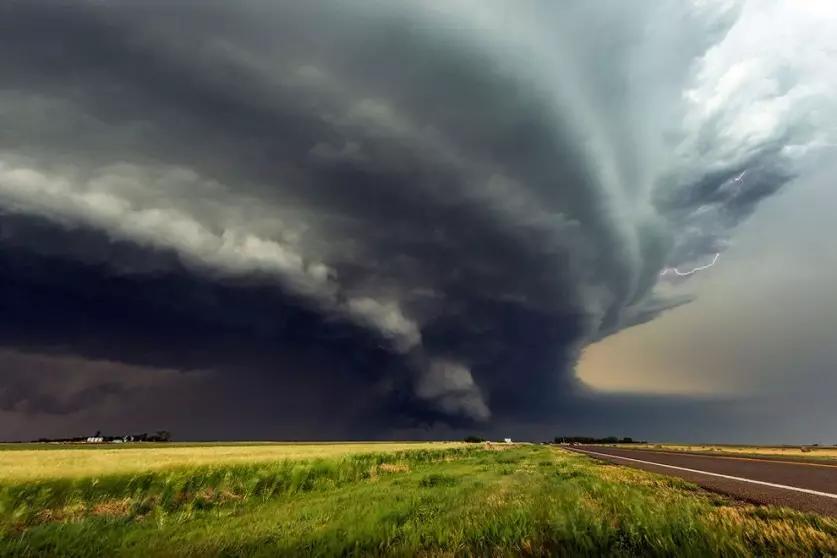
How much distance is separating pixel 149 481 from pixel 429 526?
43.2 feet

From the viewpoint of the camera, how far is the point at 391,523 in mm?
9008

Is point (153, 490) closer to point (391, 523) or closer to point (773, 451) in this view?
point (391, 523)

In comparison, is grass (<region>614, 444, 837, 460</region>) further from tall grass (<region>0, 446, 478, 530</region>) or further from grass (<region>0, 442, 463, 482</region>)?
grass (<region>0, 442, 463, 482</region>)

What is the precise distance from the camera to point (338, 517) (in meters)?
10.3

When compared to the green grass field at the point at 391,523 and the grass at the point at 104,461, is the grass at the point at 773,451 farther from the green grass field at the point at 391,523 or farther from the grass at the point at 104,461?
the grass at the point at 104,461

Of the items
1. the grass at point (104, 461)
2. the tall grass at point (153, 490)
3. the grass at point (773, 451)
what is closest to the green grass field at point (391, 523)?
the tall grass at point (153, 490)

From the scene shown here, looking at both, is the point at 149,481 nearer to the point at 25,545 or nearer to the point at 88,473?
the point at 88,473

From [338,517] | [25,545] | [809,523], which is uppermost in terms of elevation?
[809,523]

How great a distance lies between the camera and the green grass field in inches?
243

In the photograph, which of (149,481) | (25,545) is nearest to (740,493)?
(25,545)

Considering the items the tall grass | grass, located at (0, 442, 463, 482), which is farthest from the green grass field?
grass, located at (0, 442, 463, 482)

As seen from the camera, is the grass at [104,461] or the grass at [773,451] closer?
the grass at [104,461]

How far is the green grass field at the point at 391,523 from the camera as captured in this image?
20.2ft

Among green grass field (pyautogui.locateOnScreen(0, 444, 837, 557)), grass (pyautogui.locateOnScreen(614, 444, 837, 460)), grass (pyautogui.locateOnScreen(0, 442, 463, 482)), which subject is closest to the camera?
green grass field (pyautogui.locateOnScreen(0, 444, 837, 557))
